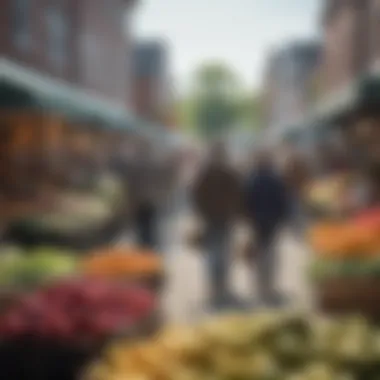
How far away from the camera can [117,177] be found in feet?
16.5

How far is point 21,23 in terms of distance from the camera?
2.15m

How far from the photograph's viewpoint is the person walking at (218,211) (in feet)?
12.1

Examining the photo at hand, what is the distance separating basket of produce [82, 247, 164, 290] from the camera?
2900mm

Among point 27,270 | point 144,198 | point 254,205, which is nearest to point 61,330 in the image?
point 27,270

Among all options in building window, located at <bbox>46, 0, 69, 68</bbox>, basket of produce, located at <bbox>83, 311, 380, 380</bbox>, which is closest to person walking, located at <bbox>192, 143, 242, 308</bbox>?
building window, located at <bbox>46, 0, 69, 68</bbox>

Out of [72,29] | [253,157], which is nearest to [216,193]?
[253,157]

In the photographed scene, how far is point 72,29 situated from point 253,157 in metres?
1.31

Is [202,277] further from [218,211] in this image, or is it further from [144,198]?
[144,198]

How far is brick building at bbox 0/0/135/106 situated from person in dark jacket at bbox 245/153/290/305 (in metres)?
0.69

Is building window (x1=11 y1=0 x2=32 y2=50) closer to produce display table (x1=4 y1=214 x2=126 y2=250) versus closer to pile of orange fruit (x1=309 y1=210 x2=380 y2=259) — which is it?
pile of orange fruit (x1=309 y1=210 x2=380 y2=259)

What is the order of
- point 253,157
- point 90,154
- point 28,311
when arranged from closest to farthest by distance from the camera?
point 28,311 < point 253,157 < point 90,154

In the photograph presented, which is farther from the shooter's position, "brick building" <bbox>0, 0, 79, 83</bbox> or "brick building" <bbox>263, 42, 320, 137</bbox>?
"brick building" <bbox>263, 42, 320, 137</bbox>

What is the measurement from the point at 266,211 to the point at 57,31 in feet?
5.34

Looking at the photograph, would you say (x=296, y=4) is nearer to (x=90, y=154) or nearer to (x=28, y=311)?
(x=28, y=311)
